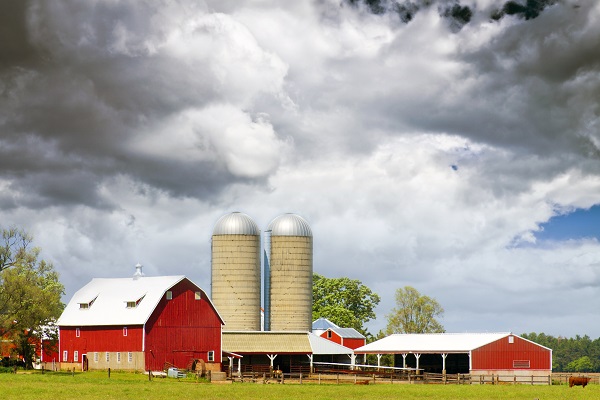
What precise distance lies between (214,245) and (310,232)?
897cm

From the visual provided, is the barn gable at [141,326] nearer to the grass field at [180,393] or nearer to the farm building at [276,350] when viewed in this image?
the farm building at [276,350]

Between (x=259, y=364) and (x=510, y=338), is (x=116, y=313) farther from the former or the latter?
(x=510, y=338)

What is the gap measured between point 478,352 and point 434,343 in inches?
205

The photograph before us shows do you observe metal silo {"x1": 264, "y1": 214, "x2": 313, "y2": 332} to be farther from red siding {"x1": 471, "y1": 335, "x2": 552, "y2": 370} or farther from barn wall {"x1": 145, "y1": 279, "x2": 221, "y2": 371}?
red siding {"x1": 471, "y1": 335, "x2": 552, "y2": 370}

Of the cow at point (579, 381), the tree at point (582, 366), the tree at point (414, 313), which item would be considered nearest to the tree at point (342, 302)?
the tree at point (414, 313)

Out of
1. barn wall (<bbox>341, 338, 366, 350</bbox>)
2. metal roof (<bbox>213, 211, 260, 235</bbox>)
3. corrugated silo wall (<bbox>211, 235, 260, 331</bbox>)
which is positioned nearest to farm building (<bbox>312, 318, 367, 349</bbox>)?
barn wall (<bbox>341, 338, 366, 350</bbox>)

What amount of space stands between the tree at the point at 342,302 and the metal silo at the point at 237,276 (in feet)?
87.1

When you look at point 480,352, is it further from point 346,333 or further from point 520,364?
point 346,333

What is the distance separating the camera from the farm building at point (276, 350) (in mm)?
78000

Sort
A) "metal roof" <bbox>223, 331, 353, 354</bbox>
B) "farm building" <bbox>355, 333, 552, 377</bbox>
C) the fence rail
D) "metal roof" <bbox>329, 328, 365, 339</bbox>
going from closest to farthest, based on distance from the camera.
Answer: the fence rail, "farm building" <bbox>355, 333, 552, 377</bbox>, "metal roof" <bbox>223, 331, 353, 354</bbox>, "metal roof" <bbox>329, 328, 365, 339</bbox>

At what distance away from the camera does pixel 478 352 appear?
251 ft

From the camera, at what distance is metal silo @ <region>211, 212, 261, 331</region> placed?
273ft

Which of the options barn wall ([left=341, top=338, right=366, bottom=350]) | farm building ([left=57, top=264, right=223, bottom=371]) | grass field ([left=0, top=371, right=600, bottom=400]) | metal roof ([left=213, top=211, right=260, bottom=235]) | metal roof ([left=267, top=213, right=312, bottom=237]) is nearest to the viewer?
grass field ([left=0, top=371, right=600, bottom=400])

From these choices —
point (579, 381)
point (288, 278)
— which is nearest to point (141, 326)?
point (288, 278)
